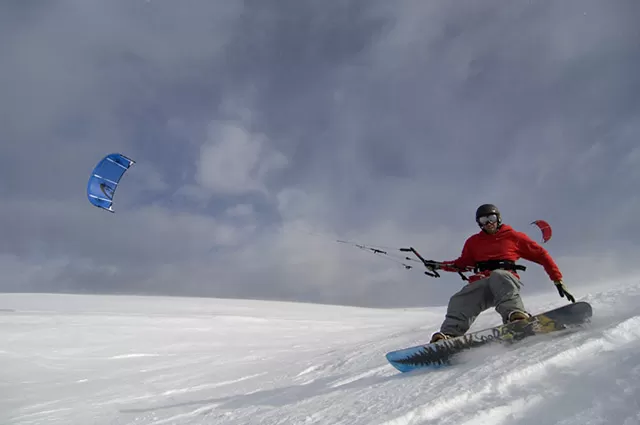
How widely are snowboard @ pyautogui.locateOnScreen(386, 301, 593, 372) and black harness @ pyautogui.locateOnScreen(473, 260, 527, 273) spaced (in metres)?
0.78

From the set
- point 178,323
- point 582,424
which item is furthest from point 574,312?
point 178,323

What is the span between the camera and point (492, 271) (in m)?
4.44

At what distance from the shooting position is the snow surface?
1.94 metres

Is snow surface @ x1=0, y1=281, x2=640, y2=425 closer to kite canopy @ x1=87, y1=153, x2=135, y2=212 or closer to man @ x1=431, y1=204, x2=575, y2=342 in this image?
man @ x1=431, y1=204, x2=575, y2=342

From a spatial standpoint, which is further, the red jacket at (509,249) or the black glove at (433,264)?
the black glove at (433,264)

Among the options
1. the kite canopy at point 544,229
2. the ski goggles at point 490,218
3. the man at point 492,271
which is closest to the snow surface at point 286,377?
the man at point 492,271

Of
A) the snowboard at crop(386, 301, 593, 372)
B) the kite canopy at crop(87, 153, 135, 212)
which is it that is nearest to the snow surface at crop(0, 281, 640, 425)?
the snowboard at crop(386, 301, 593, 372)

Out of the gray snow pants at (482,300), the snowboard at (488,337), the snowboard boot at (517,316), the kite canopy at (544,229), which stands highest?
the kite canopy at (544,229)

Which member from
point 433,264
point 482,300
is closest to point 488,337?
point 482,300

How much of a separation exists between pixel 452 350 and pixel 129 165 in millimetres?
12655

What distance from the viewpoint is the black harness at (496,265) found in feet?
15.0

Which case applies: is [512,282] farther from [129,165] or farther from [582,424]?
[129,165]

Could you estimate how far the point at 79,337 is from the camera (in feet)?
26.3

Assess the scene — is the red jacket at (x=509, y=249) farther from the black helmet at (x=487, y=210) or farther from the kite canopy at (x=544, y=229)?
the kite canopy at (x=544, y=229)
